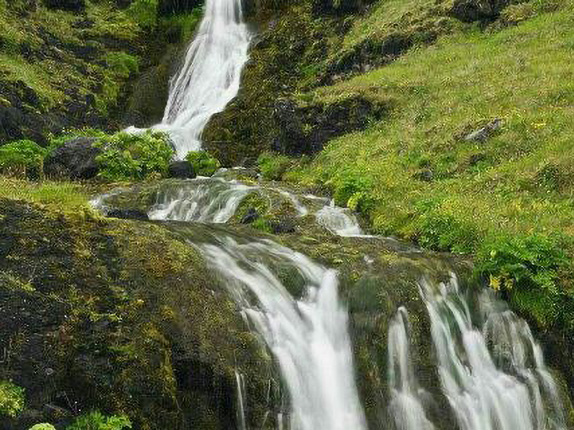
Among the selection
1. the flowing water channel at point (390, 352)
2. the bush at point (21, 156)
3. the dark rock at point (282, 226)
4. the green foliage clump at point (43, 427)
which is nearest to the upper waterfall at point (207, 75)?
the bush at point (21, 156)

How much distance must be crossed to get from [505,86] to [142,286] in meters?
16.0

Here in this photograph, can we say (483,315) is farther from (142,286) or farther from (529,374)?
(142,286)

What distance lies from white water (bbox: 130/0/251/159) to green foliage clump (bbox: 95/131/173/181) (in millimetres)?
2999

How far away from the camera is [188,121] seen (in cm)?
2652

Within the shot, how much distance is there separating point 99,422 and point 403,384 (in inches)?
173

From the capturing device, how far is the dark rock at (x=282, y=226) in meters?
13.0

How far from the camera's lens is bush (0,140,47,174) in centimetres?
1812

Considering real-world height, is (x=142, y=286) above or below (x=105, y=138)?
below

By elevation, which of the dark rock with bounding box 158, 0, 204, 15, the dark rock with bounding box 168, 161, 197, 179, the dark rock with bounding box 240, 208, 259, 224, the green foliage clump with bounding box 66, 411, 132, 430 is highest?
the dark rock with bounding box 158, 0, 204, 15

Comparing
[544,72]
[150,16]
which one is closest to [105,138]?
[544,72]

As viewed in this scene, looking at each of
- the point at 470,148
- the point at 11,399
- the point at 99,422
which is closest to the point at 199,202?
the point at 470,148

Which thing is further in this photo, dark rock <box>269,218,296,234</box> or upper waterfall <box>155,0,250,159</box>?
upper waterfall <box>155,0,250,159</box>

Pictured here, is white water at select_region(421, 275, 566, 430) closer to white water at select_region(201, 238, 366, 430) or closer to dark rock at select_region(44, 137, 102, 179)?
white water at select_region(201, 238, 366, 430)

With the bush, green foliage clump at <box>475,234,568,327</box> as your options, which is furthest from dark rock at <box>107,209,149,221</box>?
the bush
